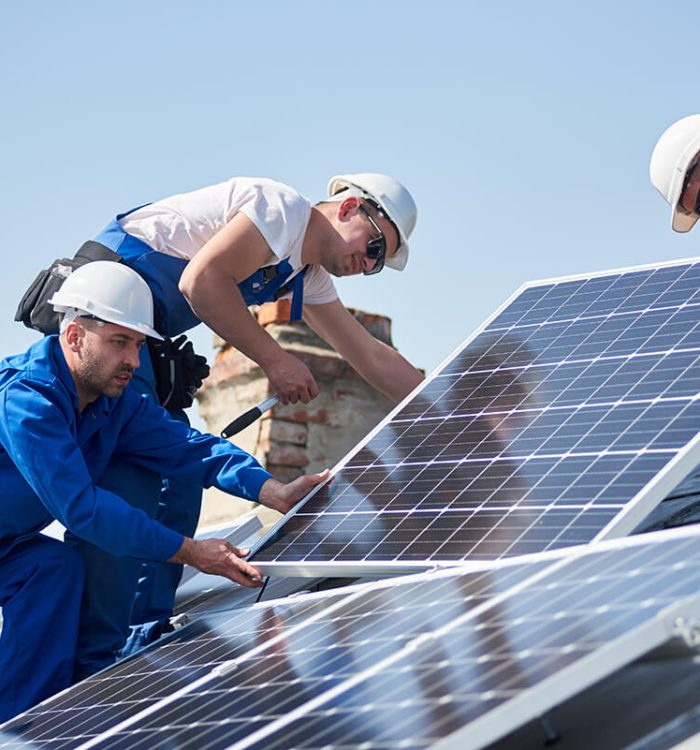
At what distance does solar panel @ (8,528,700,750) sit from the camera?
9.94 feet

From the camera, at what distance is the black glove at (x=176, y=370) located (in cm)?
650

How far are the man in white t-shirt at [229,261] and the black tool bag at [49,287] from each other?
0.06 meters

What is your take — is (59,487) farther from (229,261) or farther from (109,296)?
(229,261)

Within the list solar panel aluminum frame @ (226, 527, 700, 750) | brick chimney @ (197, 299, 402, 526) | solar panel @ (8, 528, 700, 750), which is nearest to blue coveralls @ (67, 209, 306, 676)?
solar panel @ (8, 528, 700, 750)

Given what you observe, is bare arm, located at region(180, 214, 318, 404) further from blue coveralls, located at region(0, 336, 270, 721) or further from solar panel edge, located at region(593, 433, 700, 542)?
solar panel edge, located at region(593, 433, 700, 542)

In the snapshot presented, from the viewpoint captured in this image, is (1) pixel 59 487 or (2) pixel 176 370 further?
(2) pixel 176 370

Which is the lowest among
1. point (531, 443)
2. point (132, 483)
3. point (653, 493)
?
point (653, 493)

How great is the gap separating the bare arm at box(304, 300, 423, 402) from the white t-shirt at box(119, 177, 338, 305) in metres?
0.88

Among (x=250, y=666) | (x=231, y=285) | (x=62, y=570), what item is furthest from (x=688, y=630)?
(x=231, y=285)

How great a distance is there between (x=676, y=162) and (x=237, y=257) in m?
2.23

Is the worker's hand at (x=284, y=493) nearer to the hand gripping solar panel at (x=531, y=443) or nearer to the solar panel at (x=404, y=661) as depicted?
the hand gripping solar panel at (x=531, y=443)

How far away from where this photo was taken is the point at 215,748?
3.62 m

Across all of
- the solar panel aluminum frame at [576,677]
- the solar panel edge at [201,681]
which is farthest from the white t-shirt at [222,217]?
the solar panel aluminum frame at [576,677]

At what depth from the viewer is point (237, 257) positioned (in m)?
6.13
